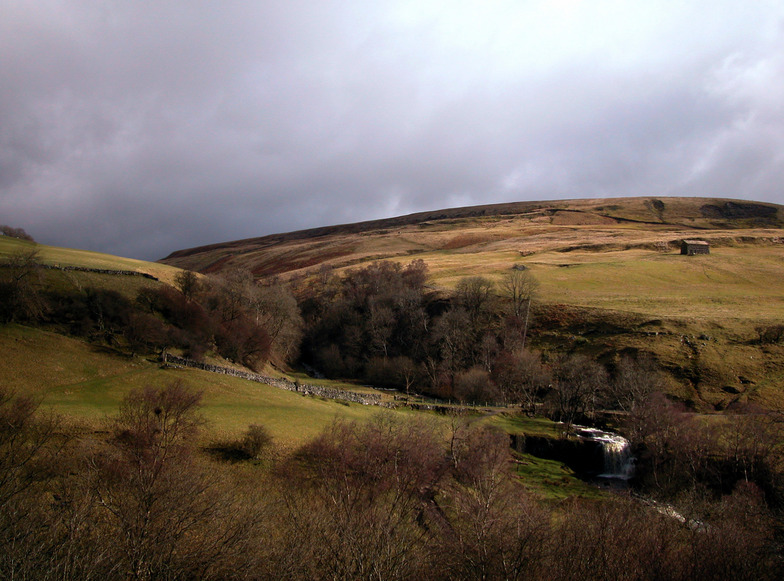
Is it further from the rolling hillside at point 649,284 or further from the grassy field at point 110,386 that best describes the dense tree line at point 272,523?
the rolling hillside at point 649,284

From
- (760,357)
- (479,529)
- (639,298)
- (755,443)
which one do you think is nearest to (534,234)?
(639,298)

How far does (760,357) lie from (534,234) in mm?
116965

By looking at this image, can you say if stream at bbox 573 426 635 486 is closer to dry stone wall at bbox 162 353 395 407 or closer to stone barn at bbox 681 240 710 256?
dry stone wall at bbox 162 353 395 407

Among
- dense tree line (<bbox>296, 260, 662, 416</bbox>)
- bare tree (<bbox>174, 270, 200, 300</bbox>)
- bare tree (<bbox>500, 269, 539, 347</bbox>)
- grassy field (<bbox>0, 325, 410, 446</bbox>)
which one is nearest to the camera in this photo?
grassy field (<bbox>0, 325, 410, 446</bbox>)

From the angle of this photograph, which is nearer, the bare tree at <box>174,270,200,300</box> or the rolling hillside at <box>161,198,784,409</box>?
the rolling hillside at <box>161,198,784,409</box>

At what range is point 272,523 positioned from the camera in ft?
77.2

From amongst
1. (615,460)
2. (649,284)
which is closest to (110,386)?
(615,460)

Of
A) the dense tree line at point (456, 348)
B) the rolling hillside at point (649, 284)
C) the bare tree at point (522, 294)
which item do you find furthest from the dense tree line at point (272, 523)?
the bare tree at point (522, 294)

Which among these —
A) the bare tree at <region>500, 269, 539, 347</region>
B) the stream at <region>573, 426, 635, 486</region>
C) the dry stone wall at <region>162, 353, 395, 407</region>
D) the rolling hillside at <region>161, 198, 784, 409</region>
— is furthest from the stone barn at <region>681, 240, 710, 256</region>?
the dry stone wall at <region>162, 353, 395, 407</region>

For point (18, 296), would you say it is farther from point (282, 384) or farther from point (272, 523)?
point (272, 523)

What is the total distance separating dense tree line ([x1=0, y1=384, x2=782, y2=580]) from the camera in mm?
17562

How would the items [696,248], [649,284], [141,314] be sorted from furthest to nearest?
[696,248] → [649,284] → [141,314]

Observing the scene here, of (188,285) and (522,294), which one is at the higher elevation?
(522,294)

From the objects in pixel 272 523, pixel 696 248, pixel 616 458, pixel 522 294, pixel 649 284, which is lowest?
pixel 616 458
